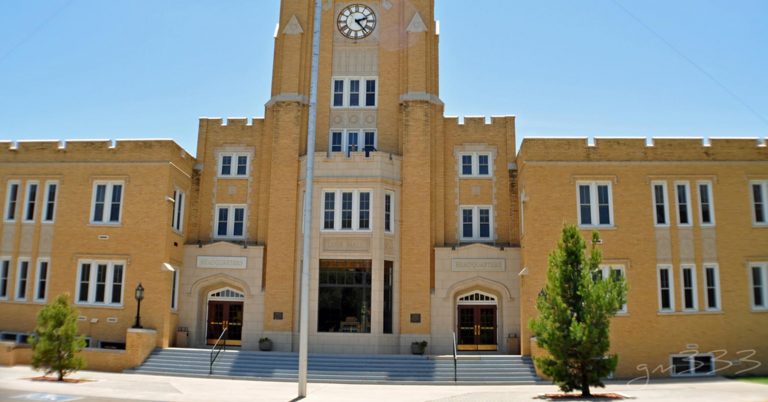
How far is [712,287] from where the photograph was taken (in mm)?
26516

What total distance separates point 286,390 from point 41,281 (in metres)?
14.5

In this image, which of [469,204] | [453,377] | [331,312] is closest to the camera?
[453,377]

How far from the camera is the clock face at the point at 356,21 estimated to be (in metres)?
33.2

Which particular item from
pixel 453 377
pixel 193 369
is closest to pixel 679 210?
pixel 453 377

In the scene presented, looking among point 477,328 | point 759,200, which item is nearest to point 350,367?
point 477,328

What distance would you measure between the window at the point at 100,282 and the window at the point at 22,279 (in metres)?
2.58

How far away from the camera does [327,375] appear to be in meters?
24.9

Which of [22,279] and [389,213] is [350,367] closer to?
[389,213]

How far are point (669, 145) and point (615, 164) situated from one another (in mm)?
2472

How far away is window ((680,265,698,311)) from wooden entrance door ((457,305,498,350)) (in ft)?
26.9

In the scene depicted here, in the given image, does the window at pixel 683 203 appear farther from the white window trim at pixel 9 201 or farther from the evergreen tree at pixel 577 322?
the white window trim at pixel 9 201

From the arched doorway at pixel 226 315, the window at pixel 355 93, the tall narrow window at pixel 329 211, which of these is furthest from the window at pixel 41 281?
the window at pixel 355 93

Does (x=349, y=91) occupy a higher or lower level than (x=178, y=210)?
higher

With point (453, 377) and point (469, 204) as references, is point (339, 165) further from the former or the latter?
point (453, 377)
